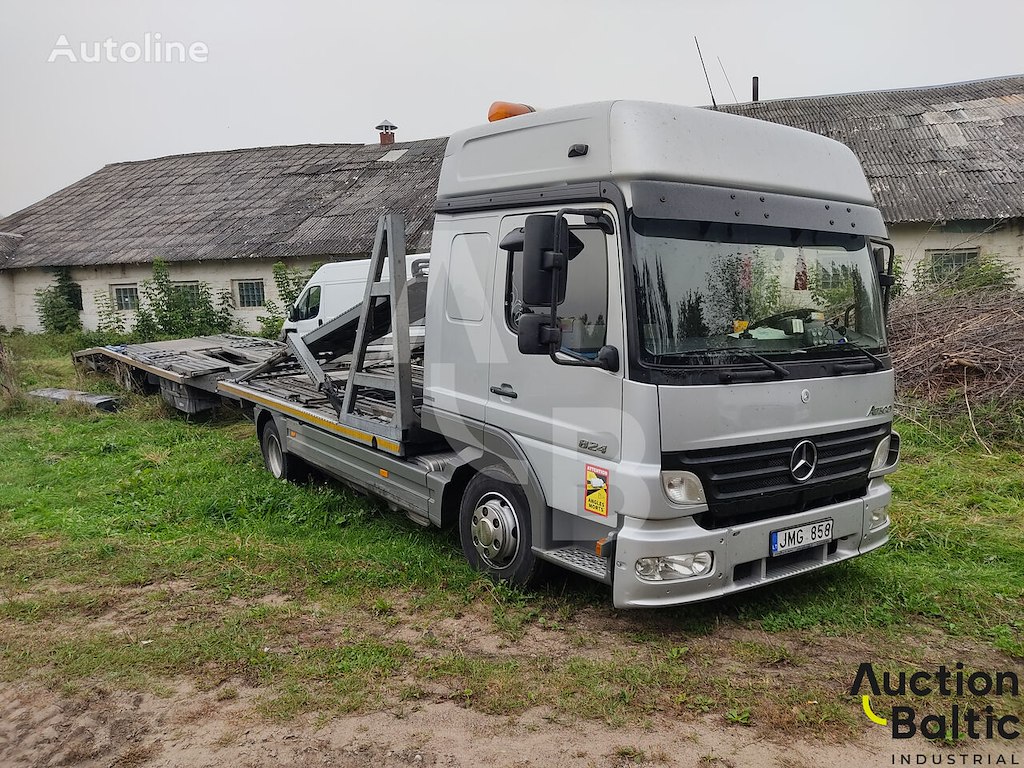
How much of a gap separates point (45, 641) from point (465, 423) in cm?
267

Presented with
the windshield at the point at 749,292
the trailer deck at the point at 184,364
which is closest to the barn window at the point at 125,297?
the trailer deck at the point at 184,364

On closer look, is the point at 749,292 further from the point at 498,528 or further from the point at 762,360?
the point at 498,528

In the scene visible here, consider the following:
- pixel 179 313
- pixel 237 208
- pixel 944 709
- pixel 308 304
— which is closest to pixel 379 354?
pixel 944 709

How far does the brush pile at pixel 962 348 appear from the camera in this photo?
27.5ft

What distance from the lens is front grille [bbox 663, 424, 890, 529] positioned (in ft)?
12.7

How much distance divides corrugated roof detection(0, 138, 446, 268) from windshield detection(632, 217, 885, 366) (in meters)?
13.7

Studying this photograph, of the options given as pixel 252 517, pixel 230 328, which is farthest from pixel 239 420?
pixel 230 328

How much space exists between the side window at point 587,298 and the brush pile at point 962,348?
619 centimetres

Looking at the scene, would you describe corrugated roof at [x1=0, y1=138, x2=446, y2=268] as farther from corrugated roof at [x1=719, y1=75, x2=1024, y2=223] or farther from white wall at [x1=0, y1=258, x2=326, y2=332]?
→ corrugated roof at [x1=719, y1=75, x2=1024, y2=223]

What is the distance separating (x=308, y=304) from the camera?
45.3 ft

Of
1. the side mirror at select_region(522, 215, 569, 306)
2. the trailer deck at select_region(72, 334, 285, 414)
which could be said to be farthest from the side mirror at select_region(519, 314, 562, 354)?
the trailer deck at select_region(72, 334, 285, 414)

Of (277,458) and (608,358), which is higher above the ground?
(608,358)

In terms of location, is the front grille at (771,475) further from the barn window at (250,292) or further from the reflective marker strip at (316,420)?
the barn window at (250,292)

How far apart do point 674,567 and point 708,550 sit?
0.19 meters
